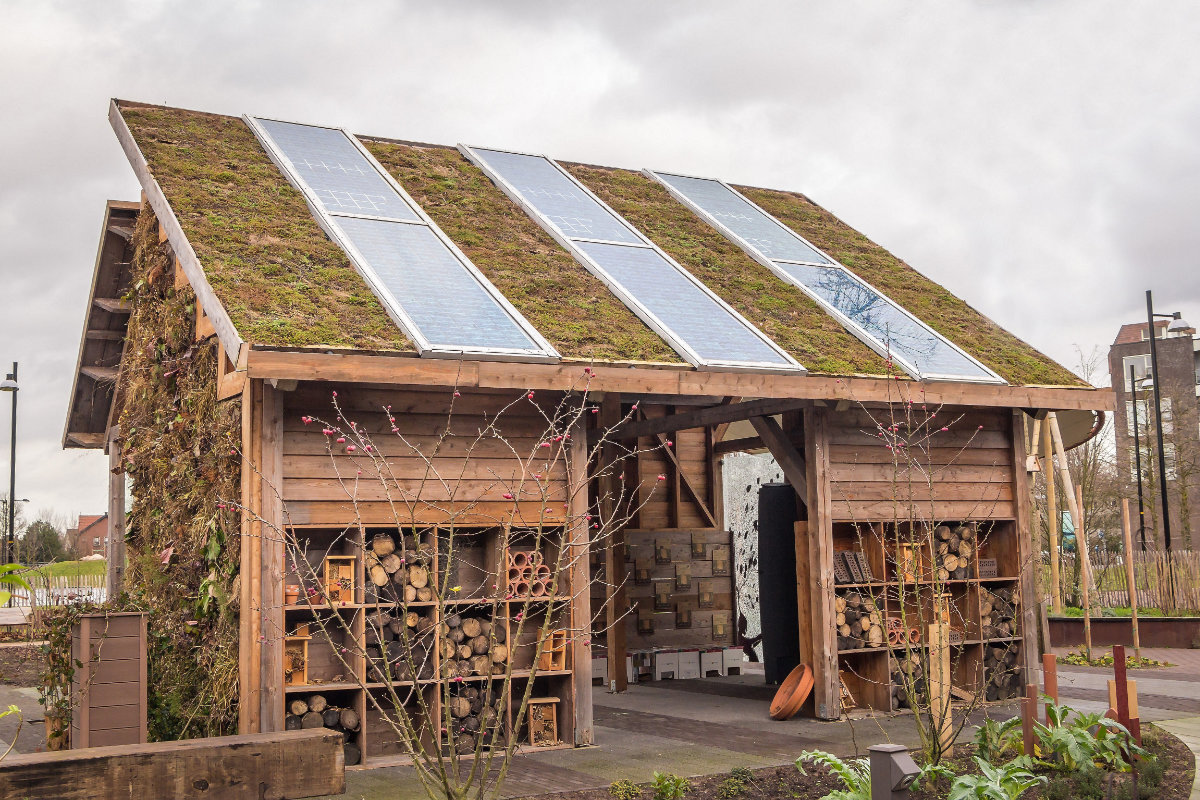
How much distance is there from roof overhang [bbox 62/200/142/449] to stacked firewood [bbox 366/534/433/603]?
5.49 m

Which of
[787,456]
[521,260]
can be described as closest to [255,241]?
[521,260]

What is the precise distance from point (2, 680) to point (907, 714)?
10498mm

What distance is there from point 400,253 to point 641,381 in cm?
234

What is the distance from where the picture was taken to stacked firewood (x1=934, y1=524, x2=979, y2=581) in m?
10.6

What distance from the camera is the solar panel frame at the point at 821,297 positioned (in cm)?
1000

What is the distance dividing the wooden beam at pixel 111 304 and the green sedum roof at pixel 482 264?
8.59 feet

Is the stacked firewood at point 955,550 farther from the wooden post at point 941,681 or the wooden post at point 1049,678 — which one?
the wooden post at point 1049,678

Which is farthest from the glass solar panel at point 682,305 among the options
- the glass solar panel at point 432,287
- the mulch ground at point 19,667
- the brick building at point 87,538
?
the brick building at point 87,538

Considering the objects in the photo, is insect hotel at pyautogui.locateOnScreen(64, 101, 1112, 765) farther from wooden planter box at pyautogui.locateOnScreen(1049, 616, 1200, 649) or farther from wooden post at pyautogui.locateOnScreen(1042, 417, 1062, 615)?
wooden planter box at pyautogui.locateOnScreen(1049, 616, 1200, 649)

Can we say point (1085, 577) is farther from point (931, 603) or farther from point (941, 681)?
point (941, 681)

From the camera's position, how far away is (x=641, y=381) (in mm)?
8461

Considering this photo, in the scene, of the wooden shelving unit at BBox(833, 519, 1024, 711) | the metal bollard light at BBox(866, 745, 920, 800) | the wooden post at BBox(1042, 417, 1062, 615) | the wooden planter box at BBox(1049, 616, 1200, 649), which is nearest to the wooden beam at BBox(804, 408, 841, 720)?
the wooden shelving unit at BBox(833, 519, 1024, 711)

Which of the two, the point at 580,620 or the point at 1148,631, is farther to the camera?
the point at 1148,631

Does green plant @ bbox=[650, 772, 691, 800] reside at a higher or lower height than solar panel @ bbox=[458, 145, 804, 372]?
lower
